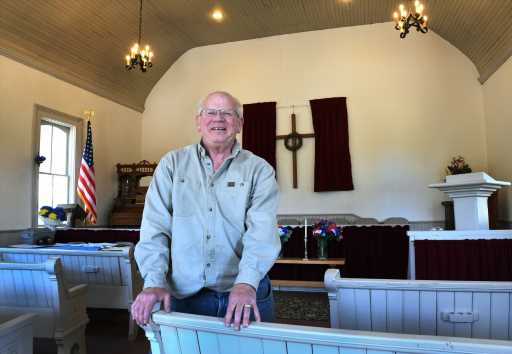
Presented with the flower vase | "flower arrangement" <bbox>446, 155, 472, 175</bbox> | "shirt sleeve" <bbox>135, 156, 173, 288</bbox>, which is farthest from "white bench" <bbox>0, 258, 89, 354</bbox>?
"flower arrangement" <bbox>446, 155, 472, 175</bbox>

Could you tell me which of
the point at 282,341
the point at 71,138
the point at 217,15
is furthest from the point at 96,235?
the point at 282,341

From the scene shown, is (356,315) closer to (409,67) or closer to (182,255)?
(182,255)

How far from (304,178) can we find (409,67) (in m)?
2.92

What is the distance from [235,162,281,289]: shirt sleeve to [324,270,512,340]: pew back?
51 centimetres

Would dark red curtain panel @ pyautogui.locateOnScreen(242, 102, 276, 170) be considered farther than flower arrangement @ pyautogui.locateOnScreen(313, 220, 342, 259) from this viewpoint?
Yes

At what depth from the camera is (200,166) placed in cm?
141

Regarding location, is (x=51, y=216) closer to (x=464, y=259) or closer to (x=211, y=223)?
(x=211, y=223)

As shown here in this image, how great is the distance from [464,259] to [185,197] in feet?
9.26

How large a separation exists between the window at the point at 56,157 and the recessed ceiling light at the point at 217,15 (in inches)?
122

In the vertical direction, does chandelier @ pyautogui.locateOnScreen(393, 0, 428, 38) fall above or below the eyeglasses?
above

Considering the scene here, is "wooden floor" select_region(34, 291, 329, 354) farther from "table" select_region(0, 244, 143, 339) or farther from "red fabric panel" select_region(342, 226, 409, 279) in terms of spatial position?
"red fabric panel" select_region(342, 226, 409, 279)

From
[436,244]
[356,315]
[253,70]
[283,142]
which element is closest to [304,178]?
[283,142]

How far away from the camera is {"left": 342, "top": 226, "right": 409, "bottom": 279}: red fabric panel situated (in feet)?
16.3

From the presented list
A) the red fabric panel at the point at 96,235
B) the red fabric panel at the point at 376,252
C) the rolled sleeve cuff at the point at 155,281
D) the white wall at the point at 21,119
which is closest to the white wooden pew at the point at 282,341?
the rolled sleeve cuff at the point at 155,281
